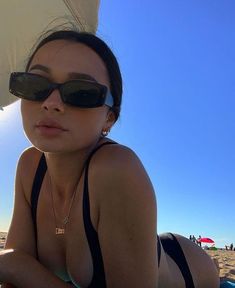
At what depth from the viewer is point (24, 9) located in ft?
9.89

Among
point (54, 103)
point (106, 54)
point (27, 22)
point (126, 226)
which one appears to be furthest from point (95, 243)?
point (27, 22)

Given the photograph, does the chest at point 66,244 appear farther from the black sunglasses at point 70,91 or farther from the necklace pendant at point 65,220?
the black sunglasses at point 70,91

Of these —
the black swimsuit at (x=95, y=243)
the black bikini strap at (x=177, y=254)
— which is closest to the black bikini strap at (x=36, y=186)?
the black swimsuit at (x=95, y=243)

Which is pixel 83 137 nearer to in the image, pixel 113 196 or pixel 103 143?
pixel 103 143

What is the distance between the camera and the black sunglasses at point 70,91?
145 cm

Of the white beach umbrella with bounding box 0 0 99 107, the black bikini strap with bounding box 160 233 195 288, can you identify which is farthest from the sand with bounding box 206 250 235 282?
the white beach umbrella with bounding box 0 0 99 107

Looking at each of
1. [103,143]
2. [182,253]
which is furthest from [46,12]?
[182,253]

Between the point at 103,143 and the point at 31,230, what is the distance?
0.52m

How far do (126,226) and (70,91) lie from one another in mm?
533

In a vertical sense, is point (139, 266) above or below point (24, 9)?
below

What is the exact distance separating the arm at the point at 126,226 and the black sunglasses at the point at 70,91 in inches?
11.0

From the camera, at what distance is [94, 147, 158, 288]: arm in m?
1.31

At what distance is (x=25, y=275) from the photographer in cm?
132

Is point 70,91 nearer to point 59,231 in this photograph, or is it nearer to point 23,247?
point 59,231
